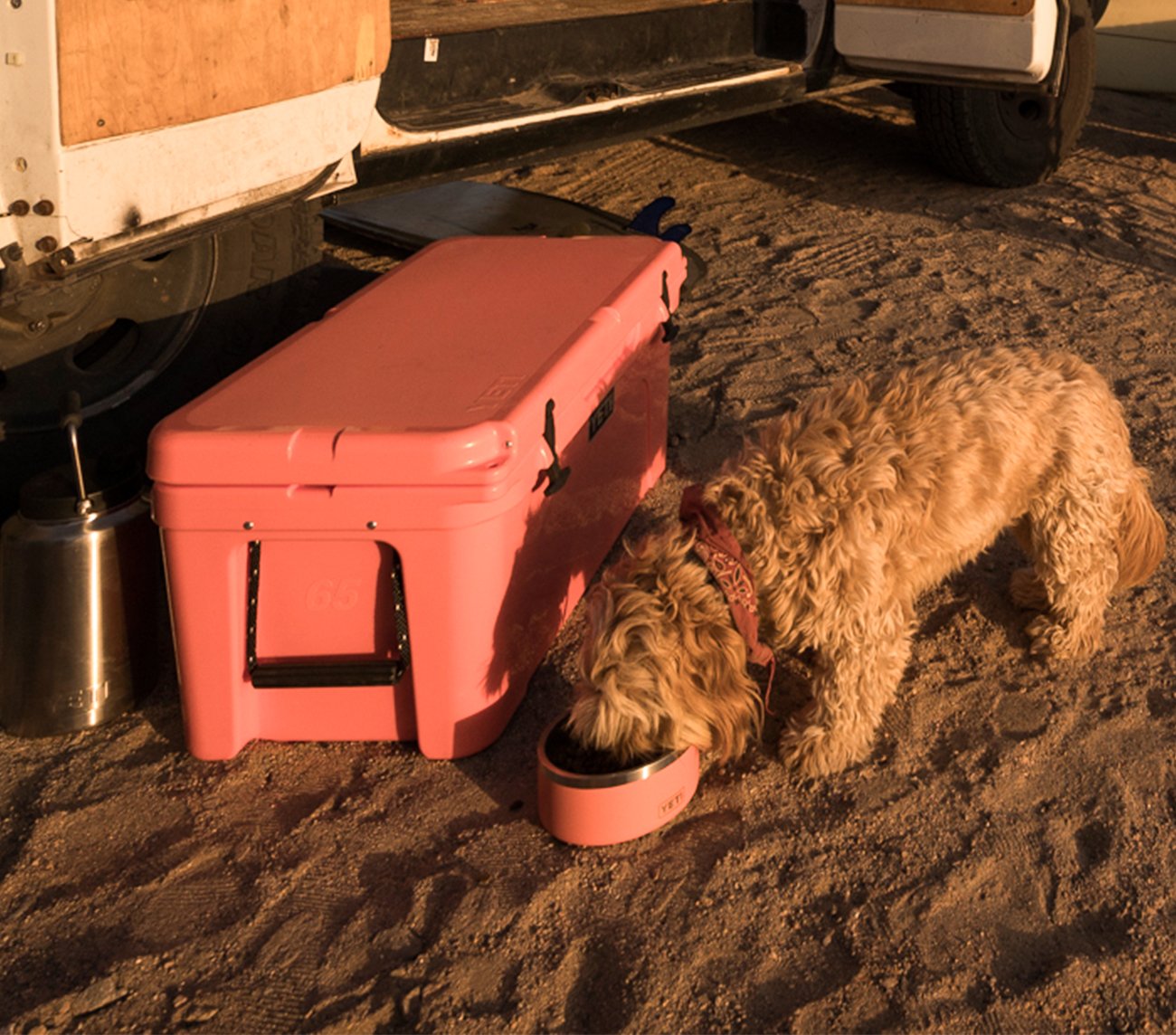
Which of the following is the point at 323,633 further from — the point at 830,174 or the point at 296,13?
the point at 830,174

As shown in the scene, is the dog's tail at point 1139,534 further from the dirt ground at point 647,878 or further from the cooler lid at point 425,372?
the cooler lid at point 425,372

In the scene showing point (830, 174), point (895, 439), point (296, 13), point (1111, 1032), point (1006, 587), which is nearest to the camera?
point (1111, 1032)

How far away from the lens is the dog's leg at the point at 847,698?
3.07 meters

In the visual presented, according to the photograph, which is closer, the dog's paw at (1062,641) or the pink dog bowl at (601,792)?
the pink dog bowl at (601,792)

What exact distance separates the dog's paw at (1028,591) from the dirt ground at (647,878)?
51 millimetres

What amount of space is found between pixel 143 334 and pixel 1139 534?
3.02 metres

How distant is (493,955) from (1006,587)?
6.71 ft

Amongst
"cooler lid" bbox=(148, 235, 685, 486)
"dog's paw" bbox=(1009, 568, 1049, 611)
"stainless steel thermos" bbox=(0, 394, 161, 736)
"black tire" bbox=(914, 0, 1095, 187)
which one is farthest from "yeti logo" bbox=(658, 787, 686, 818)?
"black tire" bbox=(914, 0, 1095, 187)

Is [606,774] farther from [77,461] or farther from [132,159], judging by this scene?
[132,159]

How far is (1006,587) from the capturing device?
12.8 ft

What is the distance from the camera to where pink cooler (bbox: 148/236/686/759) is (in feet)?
9.44

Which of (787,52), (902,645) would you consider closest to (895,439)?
(902,645)

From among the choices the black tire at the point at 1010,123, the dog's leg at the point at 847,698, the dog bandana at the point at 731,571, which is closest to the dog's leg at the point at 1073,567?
the dog's leg at the point at 847,698

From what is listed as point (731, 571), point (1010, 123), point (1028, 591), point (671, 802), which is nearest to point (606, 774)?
point (671, 802)
